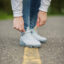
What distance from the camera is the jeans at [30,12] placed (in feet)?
14.4

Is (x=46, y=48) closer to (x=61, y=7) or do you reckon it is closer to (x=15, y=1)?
(x=15, y=1)

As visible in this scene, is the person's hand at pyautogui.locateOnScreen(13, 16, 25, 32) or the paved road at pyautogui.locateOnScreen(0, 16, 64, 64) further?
the person's hand at pyautogui.locateOnScreen(13, 16, 25, 32)

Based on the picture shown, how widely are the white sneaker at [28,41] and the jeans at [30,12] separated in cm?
12

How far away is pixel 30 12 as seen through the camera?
451 centimetres

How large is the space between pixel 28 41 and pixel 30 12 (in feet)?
1.49

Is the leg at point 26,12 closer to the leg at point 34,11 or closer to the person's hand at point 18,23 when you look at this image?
the leg at point 34,11

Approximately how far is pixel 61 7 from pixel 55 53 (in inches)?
651

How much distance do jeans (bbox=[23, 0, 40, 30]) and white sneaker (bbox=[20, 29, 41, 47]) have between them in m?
0.12

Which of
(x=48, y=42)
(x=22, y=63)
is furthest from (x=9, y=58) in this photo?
(x=48, y=42)

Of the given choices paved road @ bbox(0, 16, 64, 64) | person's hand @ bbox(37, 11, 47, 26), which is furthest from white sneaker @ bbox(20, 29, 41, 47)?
person's hand @ bbox(37, 11, 47, 26)

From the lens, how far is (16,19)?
4.09 m

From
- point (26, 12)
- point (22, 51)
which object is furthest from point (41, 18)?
point (22, 51)

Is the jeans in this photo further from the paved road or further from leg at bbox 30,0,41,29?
the paved road

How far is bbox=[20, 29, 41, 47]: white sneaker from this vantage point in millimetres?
4199
